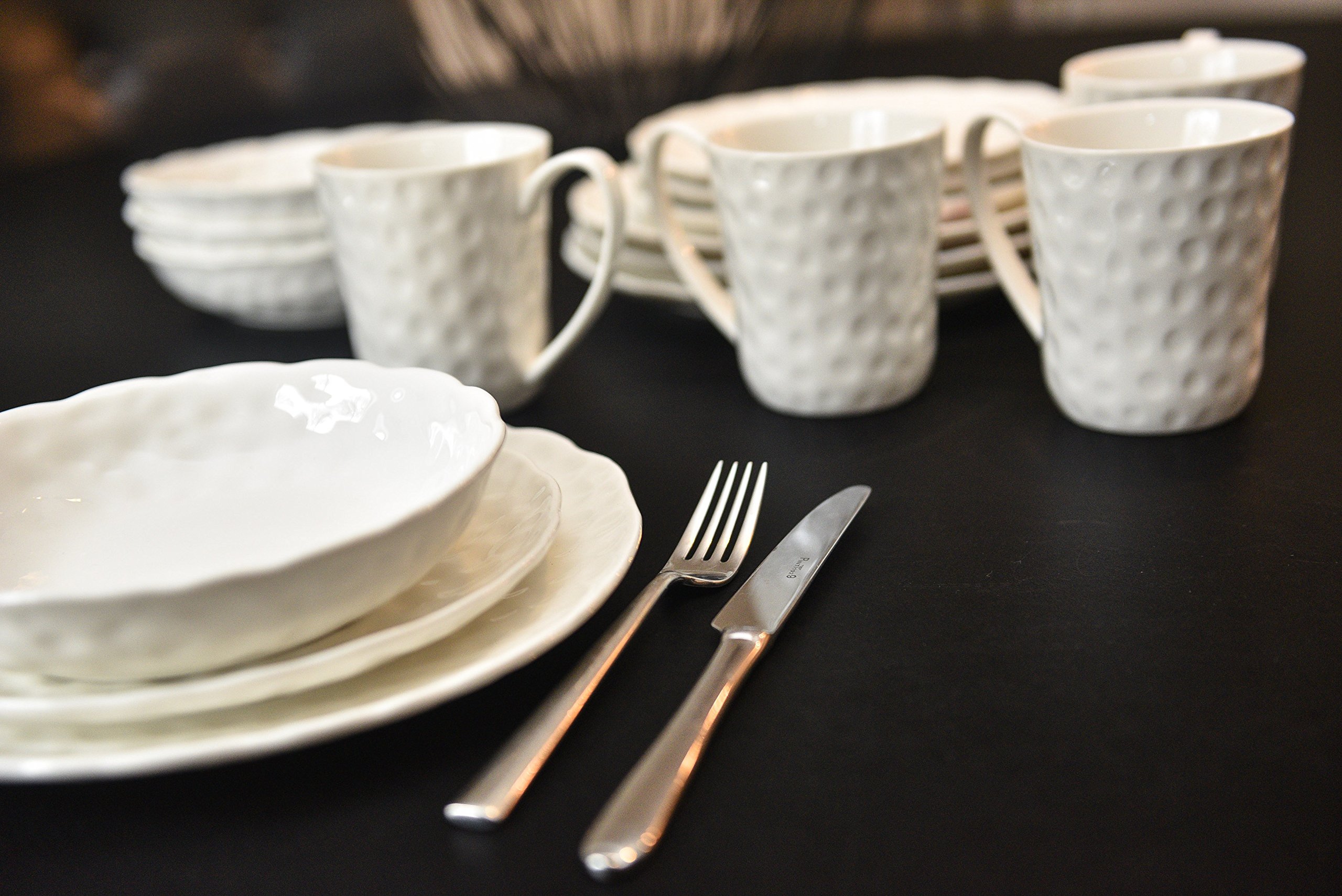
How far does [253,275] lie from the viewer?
2.83 ft

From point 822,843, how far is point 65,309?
0.89 meters

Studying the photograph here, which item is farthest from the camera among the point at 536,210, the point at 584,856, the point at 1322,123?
the point at 1322,123

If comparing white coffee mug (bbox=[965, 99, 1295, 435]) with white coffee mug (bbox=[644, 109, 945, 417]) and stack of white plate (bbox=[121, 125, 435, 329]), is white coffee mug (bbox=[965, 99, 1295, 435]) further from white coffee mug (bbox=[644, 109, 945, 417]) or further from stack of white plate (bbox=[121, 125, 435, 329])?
stack of white plate (bbox=[121, 125, 435, 329])

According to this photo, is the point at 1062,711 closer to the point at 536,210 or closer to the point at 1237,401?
the point at 1237,401

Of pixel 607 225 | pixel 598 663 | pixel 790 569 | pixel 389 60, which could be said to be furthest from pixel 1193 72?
pixel 389 60

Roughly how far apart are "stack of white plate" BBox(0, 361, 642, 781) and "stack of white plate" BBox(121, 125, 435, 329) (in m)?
0.30

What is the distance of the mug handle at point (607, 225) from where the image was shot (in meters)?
0.69

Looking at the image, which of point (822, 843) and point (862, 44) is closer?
point (822, 843)

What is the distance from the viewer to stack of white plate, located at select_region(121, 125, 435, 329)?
85 cm

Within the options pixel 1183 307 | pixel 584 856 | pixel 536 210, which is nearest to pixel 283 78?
pixel 536 210

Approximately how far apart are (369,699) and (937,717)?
8.2 inches

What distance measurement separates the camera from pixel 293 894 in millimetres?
363

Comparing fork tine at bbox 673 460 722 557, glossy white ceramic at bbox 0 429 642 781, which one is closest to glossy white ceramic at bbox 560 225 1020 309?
fork tine at bbox 673 460 722 557

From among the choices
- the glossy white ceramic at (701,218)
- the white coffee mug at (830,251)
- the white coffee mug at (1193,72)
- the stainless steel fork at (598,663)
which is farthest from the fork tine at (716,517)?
the white coffee mug at (1193,72)
